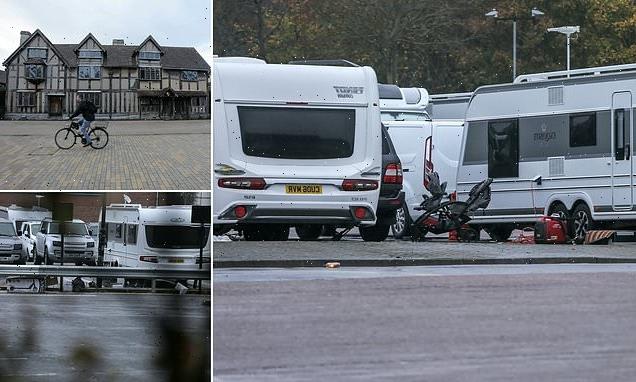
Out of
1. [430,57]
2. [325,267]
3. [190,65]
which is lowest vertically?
[325,267]

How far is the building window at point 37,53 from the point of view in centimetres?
427

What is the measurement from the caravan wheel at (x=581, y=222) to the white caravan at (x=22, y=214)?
1305cm

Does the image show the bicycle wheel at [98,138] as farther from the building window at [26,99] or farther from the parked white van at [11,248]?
the parked white van at [11,248]

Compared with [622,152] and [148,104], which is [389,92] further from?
[148,104]

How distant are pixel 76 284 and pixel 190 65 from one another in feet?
2.80

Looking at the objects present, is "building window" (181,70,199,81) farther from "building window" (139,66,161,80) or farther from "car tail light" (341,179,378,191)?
"car tail light" (341,179,378,191)

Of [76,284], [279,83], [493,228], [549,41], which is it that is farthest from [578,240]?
[549,41]

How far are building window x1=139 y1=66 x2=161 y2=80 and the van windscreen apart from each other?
9.01 metres

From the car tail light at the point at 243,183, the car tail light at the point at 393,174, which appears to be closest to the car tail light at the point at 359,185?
the car tail light at the point at 243,183

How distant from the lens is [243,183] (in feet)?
43.7

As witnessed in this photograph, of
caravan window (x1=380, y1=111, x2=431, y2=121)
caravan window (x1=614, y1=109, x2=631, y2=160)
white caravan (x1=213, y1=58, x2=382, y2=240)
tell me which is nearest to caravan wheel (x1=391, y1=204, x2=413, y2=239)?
caravan window (x1=380, y1=111, x2=431, y2=121)

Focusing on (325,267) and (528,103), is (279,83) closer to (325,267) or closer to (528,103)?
(325,267)

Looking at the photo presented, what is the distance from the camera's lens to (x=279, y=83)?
44.4ft

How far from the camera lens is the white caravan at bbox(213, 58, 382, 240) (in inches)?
525
